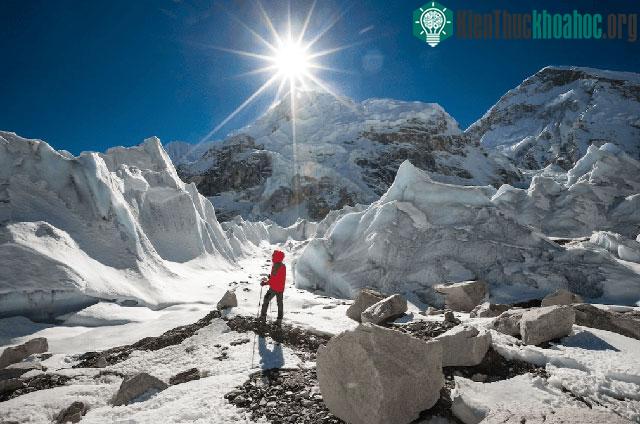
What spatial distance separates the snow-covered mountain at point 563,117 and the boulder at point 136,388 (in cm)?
12280

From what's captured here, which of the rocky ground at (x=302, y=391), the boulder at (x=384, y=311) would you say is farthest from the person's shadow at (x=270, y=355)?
the boulder at (x=384, y=311)

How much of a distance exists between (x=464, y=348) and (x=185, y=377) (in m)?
3.92

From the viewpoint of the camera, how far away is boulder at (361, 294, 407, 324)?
728 centimetres

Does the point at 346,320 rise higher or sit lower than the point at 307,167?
lower

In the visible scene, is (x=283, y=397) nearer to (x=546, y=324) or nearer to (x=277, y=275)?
(x=277, y=275)

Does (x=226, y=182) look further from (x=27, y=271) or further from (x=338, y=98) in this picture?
(x=27, y=271)

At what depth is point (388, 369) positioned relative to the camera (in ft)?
11.3

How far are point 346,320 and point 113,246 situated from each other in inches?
338

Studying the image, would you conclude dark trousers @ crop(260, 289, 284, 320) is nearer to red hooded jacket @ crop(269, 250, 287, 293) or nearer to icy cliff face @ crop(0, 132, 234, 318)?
red hooded jacket @ crop(269, 250, 287, 293)

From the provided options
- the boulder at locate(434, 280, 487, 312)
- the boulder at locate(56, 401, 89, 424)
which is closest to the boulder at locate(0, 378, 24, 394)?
the boulder at locate(56, 401, 89, 424)

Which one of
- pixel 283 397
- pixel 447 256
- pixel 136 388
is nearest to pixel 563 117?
pixel 447 256

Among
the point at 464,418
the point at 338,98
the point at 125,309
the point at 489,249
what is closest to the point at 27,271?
the point at 125,309

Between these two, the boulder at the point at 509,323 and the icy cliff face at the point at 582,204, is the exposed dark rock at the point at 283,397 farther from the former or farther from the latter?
the icy cliff face at the point at 582,204

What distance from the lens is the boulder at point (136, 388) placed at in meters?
4.59
